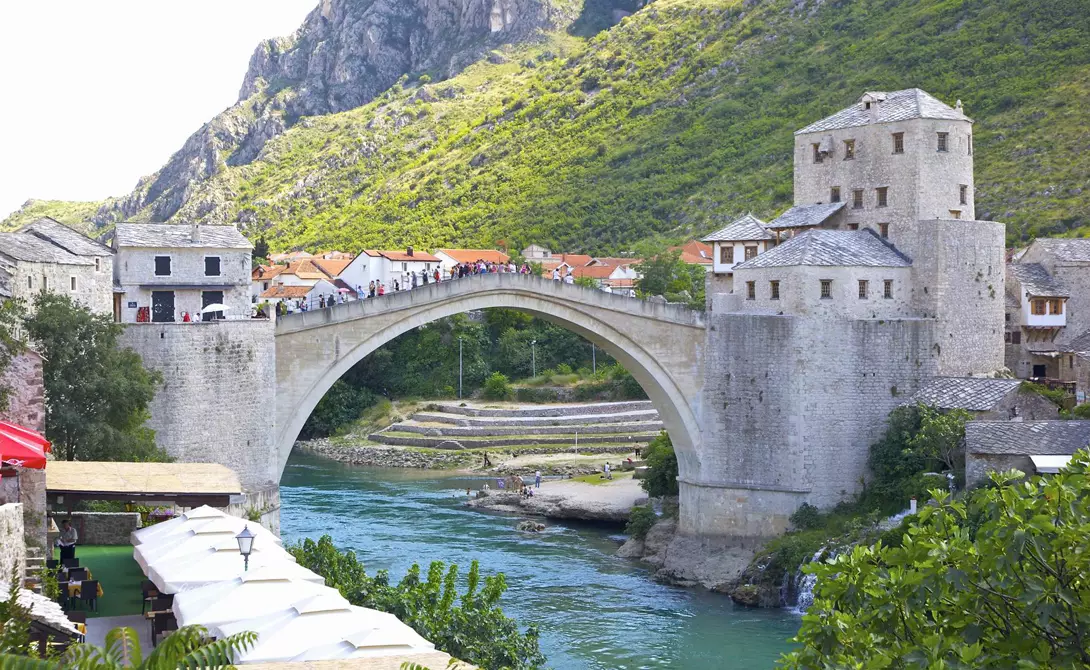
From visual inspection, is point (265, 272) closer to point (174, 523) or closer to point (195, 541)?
point (174, 523)

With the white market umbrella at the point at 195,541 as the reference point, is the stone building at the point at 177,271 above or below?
above

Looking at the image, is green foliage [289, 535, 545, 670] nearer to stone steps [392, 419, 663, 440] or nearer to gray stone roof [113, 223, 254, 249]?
gray stone roof [113, 223, 254, 249]

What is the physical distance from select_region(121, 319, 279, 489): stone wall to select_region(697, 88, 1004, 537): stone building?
40.1 feet

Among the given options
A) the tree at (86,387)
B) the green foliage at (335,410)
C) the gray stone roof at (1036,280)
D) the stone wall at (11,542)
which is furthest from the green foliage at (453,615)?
the green foliage at (335,410)

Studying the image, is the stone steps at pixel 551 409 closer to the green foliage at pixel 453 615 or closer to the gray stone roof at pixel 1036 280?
the gray stone roof at pixel 1036 280

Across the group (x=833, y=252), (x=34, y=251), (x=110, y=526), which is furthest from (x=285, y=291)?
(x=110, y=526)

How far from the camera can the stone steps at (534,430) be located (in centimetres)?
6412

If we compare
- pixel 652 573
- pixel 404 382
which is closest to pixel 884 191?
pixel 652 573

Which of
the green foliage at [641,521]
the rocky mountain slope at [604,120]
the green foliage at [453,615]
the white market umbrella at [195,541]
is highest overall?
the rocky mountain slope at [604,120]

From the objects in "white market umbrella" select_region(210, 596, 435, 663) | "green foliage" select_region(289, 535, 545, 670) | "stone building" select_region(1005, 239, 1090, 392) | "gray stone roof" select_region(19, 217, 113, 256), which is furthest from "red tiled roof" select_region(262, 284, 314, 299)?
"white market umbrella" select_region(210, 596, 435, 663)

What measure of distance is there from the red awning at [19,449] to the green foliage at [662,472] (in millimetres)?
25067

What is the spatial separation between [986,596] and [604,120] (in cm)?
9094

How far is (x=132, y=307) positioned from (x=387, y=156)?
8307 centimetres

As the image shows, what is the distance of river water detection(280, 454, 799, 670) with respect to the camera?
99.3ft
